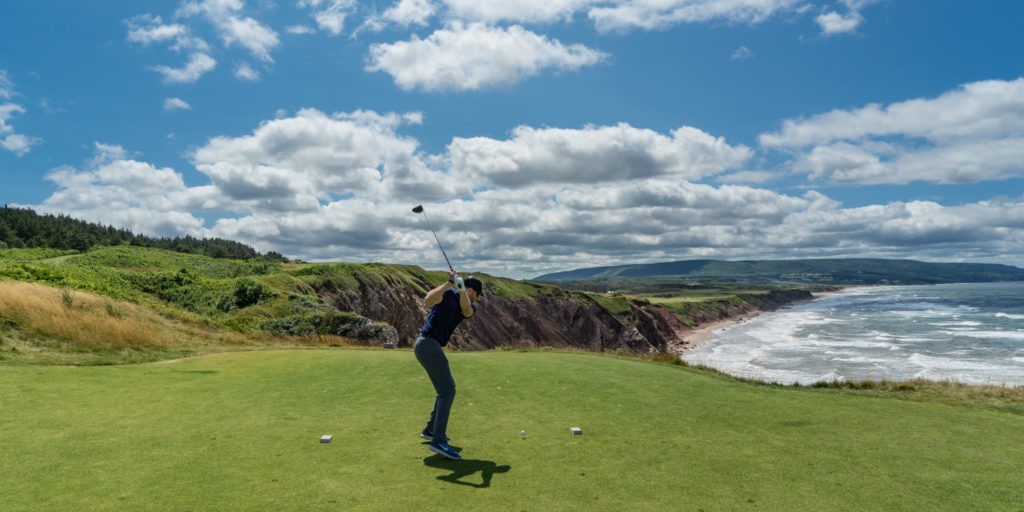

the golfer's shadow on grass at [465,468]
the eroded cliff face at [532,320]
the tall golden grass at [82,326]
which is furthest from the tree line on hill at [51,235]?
the golfer's shadow on grass at [465,468]

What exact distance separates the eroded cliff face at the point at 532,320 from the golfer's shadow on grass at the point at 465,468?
155ft

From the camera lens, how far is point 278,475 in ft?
23.7

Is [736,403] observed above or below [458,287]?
below

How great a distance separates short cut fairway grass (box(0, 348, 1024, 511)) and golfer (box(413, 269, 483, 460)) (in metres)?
0.66

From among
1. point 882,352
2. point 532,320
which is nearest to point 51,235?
point 532,320

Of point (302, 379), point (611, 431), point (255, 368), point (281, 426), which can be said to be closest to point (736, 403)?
point (611, 431)

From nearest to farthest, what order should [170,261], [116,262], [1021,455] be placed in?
[1021,455]
[116,262]
[170,261]

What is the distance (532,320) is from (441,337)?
83.7 m

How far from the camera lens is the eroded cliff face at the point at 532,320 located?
60.7 m

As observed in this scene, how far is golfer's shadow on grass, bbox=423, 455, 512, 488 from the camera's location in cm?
733

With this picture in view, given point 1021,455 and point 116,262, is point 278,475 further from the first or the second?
point 116,262

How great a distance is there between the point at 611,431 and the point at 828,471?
3.37 m

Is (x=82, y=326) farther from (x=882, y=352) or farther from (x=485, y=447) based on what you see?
(x=882, y=352)

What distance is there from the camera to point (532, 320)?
92.1m
